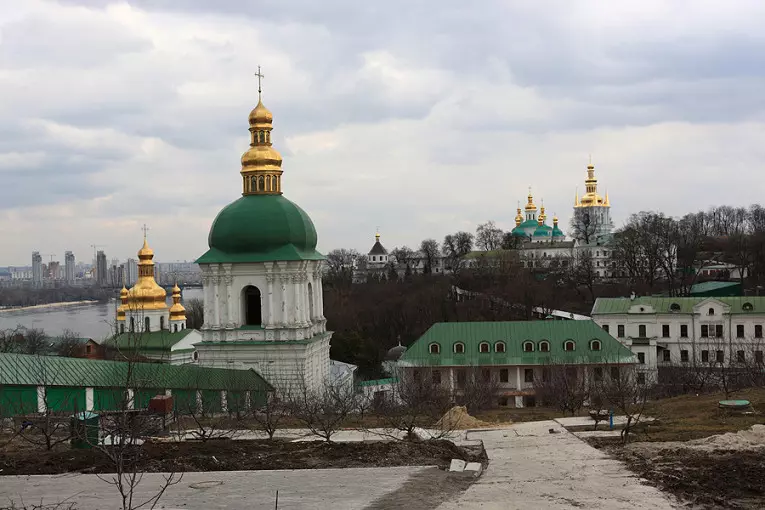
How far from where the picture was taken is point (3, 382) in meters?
20.4

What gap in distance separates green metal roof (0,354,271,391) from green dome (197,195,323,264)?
14.7ft

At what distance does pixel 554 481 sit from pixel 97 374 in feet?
47.6

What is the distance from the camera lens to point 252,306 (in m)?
30.1

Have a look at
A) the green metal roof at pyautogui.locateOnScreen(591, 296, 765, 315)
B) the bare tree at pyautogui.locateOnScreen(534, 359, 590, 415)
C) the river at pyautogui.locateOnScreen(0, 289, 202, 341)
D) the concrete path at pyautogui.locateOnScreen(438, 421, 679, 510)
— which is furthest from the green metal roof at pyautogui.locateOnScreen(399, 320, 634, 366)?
the river at pyautogui.locateOnScreen(0, 289, 202, 341)

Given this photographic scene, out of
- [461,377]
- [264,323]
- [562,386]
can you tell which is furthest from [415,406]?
[461,377]

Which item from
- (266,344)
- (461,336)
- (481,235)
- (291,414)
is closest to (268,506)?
(291,414)

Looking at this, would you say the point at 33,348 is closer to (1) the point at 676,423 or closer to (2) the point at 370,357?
(2) the point at 370,357

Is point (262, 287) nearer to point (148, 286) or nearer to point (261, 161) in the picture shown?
point (261, 161)

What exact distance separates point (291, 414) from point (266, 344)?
665 cm

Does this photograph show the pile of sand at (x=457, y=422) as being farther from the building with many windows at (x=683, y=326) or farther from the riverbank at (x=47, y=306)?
the riverbank at (x=47, y=306)

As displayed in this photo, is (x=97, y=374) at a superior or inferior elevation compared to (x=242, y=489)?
superior

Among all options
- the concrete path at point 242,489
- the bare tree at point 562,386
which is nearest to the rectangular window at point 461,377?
the bare tree at point 562,386

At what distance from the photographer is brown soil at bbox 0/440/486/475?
13.3 m

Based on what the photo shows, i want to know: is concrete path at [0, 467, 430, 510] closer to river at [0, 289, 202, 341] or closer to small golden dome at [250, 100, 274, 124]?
small golden dome at [250, 100, 274, 124]
